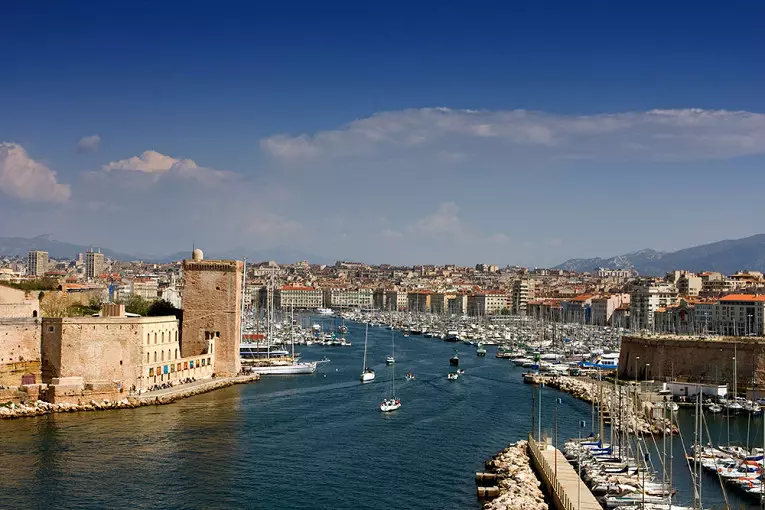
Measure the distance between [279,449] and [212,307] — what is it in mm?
13130

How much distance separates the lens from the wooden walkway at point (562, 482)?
637 inches

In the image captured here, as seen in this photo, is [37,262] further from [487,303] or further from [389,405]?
[389,405]

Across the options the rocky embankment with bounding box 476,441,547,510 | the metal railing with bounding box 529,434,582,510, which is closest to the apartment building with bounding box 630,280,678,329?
the metal railing with bounding box 529,434,582,510

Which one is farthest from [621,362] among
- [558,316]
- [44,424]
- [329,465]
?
[558,316]

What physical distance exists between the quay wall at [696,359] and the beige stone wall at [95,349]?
65.9 ft

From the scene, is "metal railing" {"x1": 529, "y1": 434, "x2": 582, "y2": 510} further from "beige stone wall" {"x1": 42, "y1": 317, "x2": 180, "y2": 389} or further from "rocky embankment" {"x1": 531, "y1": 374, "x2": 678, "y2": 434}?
"beige stone wall" {"x1": 42, "y1": 317, "x2": 180, "y2": 389}

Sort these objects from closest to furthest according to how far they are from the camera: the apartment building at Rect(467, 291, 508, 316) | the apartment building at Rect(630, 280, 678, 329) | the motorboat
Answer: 1. the motorboat
2. the apartment building at Rect(630, 280, 678, 329)
3. the apartment building at Rect(467, 291, 508, 316)

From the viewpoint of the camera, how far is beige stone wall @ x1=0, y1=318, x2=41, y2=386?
26.7 metres

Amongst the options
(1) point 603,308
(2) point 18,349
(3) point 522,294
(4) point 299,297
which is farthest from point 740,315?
(4) point 299,297

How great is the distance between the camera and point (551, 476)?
18078 millimetres

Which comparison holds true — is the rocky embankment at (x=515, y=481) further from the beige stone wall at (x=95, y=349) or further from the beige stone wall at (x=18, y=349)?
the beige stone wall at (x=18, y=349)

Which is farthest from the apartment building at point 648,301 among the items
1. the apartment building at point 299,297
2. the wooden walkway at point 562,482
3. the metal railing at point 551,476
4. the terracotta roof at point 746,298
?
the wooden walkway at point 562,482

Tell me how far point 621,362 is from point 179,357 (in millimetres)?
19702

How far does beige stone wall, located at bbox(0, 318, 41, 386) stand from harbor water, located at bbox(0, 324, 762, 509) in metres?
3.15
